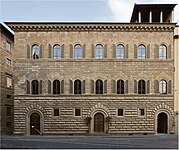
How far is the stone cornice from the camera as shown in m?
33.2

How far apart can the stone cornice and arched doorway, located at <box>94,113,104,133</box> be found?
403 inches

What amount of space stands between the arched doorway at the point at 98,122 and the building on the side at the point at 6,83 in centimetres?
1267

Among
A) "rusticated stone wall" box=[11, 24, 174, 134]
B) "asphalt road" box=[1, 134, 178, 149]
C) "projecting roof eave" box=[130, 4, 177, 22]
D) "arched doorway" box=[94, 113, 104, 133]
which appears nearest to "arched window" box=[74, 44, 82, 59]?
"rusticated stone wall" box=[11, 24, 174, 134]

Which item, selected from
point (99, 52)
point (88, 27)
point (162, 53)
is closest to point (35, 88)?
point (99, 52)

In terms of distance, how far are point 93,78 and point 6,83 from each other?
13.1 metres

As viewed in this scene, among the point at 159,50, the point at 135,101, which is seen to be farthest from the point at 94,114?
the point at 159,50

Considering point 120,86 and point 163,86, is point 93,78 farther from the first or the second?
point 163,86

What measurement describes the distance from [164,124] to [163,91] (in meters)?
4.02

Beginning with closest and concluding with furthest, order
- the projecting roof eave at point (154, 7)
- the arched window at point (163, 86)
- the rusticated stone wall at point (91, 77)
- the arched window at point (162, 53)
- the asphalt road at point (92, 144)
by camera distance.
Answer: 1. the asphalt road at point (92, 144)
2. the rusticated stone wall at point (91, 77)
3. the arched window at point (163, 86)
4. the arched window at point (162, 53)
5. the projecting roof eave at point (154, 7)

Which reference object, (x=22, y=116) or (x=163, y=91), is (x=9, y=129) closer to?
(x=22, y=116)

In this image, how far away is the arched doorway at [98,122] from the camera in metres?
32.9

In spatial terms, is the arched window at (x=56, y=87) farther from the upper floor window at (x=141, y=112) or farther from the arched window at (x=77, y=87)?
the upper floor window at (x=141, y=112)

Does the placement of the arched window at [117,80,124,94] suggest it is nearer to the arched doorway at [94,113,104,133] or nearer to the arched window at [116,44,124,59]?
the arched window at [116,44,124,59]

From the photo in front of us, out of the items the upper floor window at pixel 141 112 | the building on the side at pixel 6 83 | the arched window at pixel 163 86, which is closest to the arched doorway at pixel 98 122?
the upper floor window at pixel 141 112
